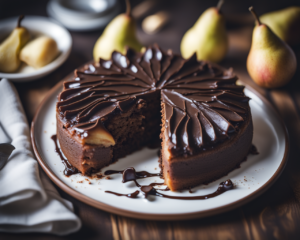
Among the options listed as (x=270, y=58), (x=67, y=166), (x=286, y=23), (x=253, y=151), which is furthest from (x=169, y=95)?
(x=286, y=23)

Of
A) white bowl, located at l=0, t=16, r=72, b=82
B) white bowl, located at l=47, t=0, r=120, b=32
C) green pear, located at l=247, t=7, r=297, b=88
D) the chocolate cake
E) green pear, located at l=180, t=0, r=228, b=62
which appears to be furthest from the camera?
white bowl, located at l=47, t=0, r=120, b=32

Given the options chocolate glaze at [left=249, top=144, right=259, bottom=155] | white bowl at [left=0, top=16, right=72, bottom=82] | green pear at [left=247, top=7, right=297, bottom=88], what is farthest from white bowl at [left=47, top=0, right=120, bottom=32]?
chocolate glaze at [left=249, top=144, right=259, bottom=155]

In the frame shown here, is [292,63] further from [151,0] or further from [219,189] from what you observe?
[151,0]

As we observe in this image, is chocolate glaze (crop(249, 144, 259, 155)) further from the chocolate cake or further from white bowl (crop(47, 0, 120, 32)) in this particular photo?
white bowl (crop(47, 0, 120, 32))

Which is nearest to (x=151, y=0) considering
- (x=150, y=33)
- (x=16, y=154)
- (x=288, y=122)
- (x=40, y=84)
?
(x=150, y=33)

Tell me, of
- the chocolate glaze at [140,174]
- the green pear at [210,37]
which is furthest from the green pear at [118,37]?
the chocolate glaze at [140,174]
